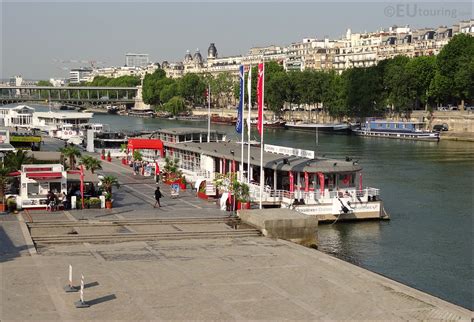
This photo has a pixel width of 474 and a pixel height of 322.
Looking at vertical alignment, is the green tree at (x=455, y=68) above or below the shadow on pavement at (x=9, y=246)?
above

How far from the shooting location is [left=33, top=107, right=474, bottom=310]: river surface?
33.0 meters

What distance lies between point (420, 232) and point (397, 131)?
86.2 m

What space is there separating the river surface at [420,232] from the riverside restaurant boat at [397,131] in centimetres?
3754

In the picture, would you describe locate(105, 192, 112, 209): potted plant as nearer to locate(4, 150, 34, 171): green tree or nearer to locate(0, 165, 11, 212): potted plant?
locate(0, 165, 11, 212): potted plant

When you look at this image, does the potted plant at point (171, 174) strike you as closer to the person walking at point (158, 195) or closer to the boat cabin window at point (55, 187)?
the person walking at point (158, 195)

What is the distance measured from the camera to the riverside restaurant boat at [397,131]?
119688mm

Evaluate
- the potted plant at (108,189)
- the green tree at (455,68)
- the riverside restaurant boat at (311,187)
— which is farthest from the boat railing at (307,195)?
the green tree at (455,68)

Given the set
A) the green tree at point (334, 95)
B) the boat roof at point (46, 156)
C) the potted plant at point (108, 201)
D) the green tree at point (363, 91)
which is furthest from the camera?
the green tree at point (334, 95)

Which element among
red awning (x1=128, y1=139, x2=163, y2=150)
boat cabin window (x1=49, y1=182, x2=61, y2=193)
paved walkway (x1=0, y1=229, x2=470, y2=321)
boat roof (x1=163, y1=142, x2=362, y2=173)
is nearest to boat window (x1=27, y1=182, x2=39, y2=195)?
boat cabin window (x1=49, y1=182, x2=61, y2=193)

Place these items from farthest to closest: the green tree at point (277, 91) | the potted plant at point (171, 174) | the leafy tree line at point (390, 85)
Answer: the green tree at point (277, 91), the leafy tree line at point (390, 85), the potted plant at point (171, 174)

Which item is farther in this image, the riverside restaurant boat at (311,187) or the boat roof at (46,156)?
the boat roof at (46,156)

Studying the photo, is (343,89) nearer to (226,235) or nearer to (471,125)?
(471,125)

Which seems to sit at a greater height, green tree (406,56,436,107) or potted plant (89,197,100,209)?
green tree (406,56,436,107)

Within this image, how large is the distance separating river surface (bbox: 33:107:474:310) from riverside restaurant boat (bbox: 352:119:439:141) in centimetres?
3754
